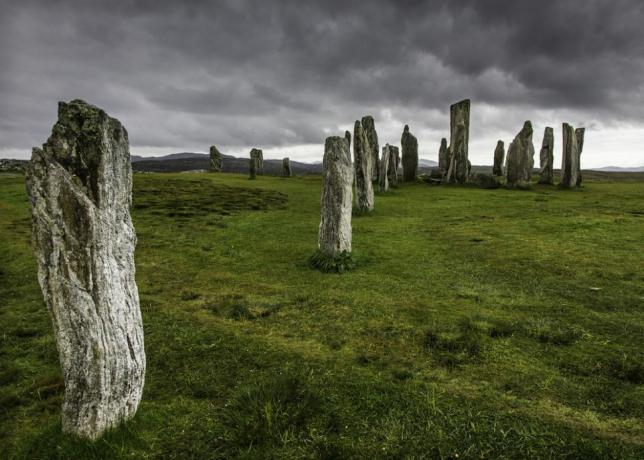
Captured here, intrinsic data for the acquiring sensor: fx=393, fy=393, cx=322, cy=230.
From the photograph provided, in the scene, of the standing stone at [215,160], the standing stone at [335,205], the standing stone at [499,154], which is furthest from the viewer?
the standing stone at [215,160]

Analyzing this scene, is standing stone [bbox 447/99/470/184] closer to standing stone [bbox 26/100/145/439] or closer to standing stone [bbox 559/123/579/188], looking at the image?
standing stone [bbox 559/123/579/188]

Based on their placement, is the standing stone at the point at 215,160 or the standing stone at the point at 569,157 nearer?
the standing stone at the point at 569,157

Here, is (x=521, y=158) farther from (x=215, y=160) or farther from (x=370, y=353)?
(x=215, y=160)

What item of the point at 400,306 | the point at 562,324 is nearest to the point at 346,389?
the point at 400,306

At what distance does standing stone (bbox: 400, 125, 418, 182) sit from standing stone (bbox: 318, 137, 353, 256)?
29268 mm

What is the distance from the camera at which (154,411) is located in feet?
18.5

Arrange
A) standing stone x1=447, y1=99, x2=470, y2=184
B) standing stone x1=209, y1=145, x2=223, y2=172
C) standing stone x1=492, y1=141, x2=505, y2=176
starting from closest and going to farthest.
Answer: standing stone x1=447, y1=99, x2=470, y2=184 → standing stone x1=492, y1=141, x2=505, y2=176 → standing stone x1=209, y1=145, x2=223, y2=172

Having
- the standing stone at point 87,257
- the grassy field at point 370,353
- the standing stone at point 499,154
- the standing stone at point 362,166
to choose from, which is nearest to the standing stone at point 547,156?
the standing stone at point 499,154

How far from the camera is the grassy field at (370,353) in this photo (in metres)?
5.13

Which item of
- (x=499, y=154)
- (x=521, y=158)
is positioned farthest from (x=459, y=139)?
(x=499, y=154)

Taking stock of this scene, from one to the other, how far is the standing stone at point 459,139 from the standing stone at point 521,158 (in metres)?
4.11

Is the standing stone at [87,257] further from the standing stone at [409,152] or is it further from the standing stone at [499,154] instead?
the standing stone at [499,154]

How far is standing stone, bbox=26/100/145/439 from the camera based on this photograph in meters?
4.54

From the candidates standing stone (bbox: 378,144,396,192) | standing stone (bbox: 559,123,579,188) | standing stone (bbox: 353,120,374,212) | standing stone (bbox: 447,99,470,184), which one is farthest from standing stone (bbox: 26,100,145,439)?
standing stone (bbox: 559,123,579,188)
